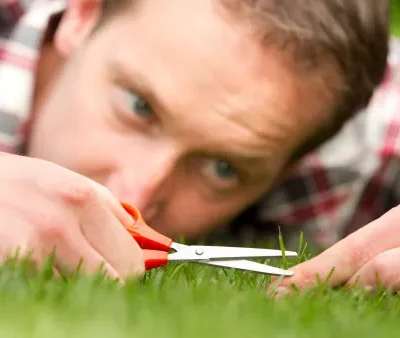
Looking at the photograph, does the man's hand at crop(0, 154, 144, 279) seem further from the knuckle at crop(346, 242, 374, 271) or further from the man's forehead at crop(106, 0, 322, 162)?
the man's forehead at crop(106, 0, 322, 162)

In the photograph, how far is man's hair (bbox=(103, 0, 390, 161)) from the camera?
3.92ft

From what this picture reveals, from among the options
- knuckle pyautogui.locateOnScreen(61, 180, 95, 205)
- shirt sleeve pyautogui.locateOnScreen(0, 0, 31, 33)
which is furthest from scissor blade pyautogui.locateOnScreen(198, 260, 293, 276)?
shirt sleeve pyautogui.locateOnScreen(0, 0, 31, 33)

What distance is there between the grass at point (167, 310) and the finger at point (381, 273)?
Result: 0.05 meters

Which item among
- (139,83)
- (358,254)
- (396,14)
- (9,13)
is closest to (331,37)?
(139,83)

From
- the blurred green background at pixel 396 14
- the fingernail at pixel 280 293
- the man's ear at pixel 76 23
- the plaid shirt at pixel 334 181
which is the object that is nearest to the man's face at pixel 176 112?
the man's ear at pixel 76 23

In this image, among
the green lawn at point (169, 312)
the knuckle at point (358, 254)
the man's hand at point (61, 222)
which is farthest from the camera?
the knuckle at point (358, 254)

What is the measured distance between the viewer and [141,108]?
1.23 metres

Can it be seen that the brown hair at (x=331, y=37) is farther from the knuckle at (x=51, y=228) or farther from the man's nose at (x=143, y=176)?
the knuckle at (x=51, y=228)

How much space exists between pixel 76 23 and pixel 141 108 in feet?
0.98

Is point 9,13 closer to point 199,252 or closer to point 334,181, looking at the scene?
point 334,181

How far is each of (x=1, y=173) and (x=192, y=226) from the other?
61cm

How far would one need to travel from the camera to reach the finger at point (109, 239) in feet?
2.36

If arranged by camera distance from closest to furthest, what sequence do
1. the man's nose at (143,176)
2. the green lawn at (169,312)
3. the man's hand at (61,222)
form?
the green lawn at (169,312) < the man's hand at (61,222) < the man's nose at (143,176)

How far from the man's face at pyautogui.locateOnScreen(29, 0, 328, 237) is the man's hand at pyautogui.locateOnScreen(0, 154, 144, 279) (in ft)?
1.36
